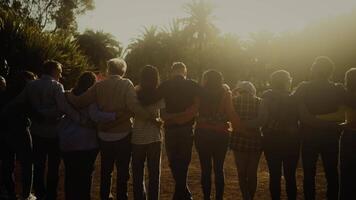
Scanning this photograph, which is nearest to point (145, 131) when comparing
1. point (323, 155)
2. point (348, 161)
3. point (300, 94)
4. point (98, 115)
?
point (98, 115)

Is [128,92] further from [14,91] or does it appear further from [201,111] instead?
[14,91]

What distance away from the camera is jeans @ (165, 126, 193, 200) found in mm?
6523

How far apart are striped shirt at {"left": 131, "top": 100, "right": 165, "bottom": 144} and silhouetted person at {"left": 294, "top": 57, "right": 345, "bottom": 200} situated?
205 centimetres

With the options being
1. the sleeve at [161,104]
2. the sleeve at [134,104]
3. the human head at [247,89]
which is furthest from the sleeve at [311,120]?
the sleeve at [134,104]

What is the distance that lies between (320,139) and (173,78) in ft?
Result: 7.36

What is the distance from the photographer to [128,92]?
20.3 ft

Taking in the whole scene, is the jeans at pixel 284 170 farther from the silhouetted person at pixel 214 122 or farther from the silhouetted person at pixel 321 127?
A: the silhouetted person at pixel 214 122

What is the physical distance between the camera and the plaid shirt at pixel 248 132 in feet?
21.3

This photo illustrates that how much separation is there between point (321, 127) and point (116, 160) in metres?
2.86

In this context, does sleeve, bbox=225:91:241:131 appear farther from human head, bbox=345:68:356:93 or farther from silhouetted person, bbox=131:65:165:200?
human head, bbox=345:68:356:93

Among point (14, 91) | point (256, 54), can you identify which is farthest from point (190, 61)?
point (14, 91)

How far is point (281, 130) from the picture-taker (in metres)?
6.21

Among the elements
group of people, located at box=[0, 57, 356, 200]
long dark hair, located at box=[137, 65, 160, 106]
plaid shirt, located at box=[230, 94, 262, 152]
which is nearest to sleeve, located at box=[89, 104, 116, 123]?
group of people, located at box=[0, 57, 356, 200]

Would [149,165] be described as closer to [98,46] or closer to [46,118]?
[46,118]
